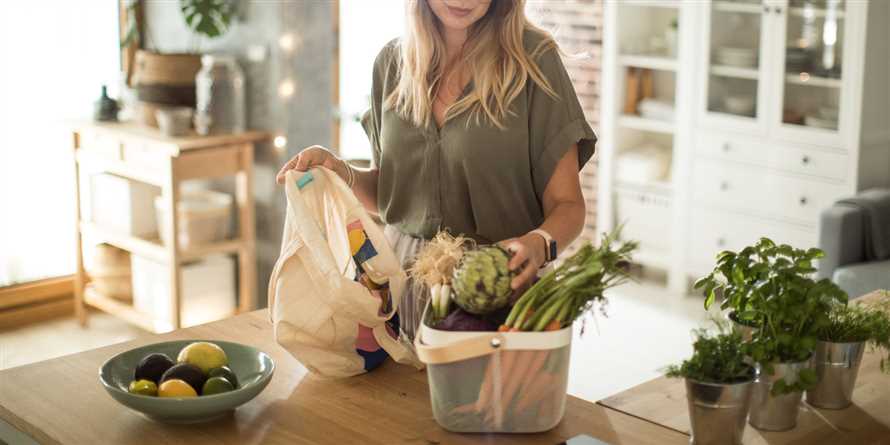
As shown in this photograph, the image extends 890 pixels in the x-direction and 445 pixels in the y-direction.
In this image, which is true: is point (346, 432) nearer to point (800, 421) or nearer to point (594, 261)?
point (594, 261)

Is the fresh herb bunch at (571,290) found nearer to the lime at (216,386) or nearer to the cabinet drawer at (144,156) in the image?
the lime at (216,386)

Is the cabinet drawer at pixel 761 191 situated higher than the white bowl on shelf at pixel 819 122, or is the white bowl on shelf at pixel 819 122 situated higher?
the white bowl on shelf at pixel 819 122

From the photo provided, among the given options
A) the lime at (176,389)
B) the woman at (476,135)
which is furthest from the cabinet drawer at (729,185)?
the lime at (176,389)

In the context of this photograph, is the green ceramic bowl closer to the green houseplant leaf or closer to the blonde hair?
the blonde hair

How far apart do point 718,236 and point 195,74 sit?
2423 millimetres

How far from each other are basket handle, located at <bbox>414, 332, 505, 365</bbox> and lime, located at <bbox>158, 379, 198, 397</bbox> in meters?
0.38

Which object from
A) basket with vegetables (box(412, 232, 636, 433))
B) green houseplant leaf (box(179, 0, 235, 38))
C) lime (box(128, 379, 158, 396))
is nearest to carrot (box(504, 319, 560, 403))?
basket with vegetables (box(412, 232, 636, 433))

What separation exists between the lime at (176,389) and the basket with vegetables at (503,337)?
1.20 ft

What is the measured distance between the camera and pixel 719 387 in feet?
5.26

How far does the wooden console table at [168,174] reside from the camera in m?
4.25

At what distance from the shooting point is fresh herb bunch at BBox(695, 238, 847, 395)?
5.57 ft

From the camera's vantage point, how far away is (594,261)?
1.65 m

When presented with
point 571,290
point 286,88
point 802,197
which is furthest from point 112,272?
point 571,290

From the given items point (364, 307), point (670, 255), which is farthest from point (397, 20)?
point (364, 307)
